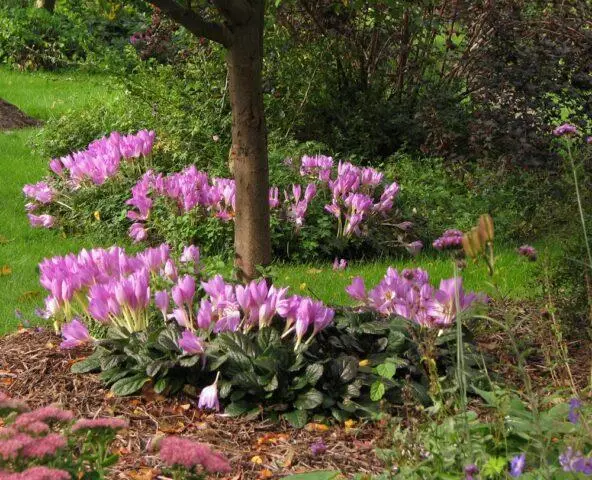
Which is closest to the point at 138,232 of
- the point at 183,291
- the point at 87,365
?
the point at 87,365

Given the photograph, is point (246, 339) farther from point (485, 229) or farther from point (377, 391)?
point (485, 229)

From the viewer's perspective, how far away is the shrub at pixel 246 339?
4.11 m

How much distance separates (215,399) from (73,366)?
0.74 metres

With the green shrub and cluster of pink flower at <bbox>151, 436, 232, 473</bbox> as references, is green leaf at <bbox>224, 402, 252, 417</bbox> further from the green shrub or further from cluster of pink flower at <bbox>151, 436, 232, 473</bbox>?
the green shrub

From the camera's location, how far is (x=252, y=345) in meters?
4.18

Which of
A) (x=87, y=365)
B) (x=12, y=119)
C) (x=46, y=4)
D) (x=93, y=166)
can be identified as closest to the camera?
(x=87, y=365)

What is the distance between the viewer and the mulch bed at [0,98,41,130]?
493 inches

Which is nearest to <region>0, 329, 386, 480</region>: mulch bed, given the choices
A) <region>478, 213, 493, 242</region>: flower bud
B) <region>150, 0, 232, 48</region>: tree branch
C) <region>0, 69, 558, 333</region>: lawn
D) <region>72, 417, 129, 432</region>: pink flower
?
<region>0, 69, 558, 333</region>: lawn

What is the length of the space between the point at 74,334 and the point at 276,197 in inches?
109

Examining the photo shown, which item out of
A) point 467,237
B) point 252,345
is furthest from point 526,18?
point 467,237

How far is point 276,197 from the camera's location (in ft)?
22.9

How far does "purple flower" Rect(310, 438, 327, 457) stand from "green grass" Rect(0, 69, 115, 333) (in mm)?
2237

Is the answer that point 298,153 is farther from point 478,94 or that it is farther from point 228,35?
point 228,35

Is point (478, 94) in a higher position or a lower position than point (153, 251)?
higher
